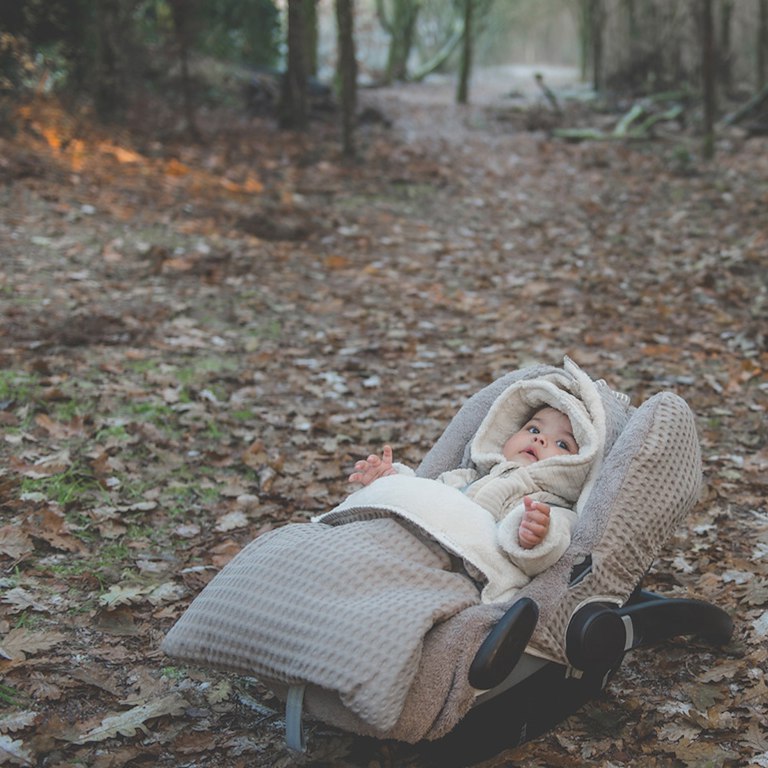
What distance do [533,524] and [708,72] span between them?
10772 millimetres

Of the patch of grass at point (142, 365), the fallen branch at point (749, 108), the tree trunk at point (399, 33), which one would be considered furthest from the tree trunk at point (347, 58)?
the tree trunk at point (399, 33)

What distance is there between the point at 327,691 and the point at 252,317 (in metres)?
5.43

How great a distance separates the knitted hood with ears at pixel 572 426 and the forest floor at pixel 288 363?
815 millimetres

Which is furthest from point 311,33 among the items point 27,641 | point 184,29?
point 27,641

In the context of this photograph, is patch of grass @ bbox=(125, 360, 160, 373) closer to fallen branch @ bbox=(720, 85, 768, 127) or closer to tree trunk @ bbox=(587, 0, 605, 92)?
fallen branch @ bbox=(720, 85, 768, 127)

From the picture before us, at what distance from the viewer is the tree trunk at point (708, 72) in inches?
445

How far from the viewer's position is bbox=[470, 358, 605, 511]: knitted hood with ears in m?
3.35

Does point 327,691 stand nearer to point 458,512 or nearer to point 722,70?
point 458,512

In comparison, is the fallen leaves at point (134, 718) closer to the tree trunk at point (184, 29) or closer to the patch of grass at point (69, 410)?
the patch of grass at point (69, 410)

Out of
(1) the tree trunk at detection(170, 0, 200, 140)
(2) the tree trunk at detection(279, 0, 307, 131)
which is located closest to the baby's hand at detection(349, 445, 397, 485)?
(1) the tree trunk at detection(170, 0, 200, 140)

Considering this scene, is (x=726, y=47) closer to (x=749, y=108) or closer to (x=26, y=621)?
(x=749, y=108)

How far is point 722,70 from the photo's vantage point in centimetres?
1591

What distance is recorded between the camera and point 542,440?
352cm

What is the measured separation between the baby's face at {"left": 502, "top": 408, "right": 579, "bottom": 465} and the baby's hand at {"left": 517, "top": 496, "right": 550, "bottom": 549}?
0.55 metres
